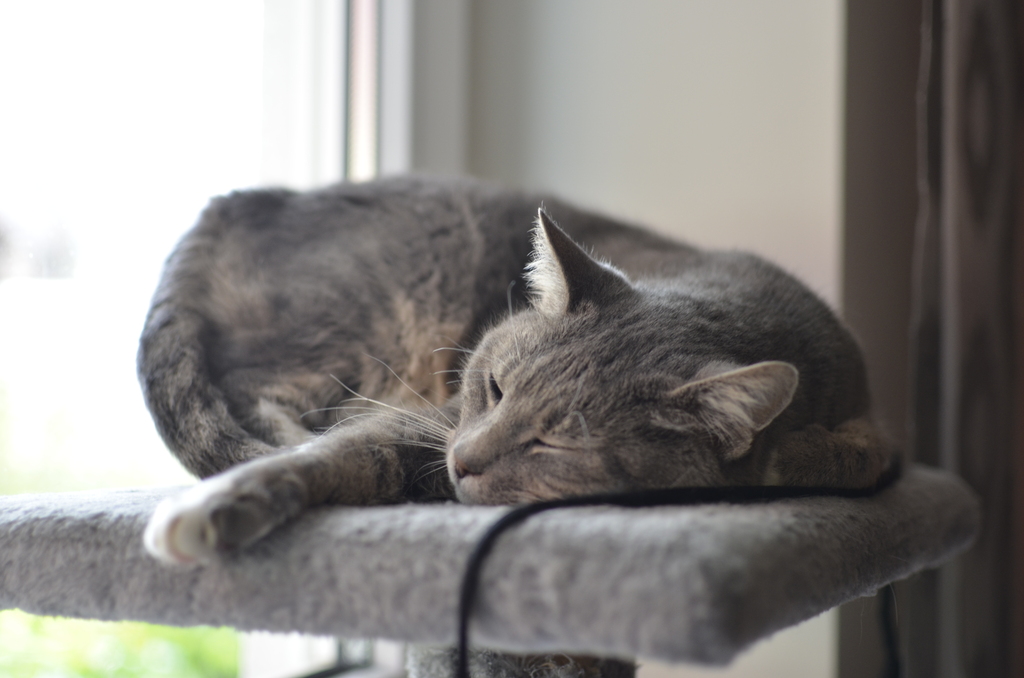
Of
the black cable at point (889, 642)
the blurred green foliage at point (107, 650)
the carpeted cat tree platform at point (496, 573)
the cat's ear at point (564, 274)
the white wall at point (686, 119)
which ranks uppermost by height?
the white wall at point (686, 119)

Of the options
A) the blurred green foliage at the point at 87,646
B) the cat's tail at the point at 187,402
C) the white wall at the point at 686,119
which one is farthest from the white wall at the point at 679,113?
the blurred green foliage at the point at 87,646

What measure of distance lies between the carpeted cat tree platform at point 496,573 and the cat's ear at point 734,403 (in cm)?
10

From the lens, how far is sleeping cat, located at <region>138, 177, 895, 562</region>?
88 centimetres

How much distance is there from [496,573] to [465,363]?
593 millimetres

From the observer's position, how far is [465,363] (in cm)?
120

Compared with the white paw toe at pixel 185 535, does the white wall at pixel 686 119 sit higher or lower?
higher

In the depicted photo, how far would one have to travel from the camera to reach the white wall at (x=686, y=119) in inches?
67.7

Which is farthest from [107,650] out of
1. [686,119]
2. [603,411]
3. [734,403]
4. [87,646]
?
[686,119]

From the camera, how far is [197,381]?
1.14 metres

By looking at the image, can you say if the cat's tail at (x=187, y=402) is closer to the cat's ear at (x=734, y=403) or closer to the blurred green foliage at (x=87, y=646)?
the blurred green foliage at (x=87, y=646)

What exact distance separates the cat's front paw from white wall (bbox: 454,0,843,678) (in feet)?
4.32

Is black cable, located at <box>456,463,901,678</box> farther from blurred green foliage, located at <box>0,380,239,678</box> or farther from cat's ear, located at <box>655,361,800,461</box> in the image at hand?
blurred green foliage, located at <box>0,380,239,678</box>

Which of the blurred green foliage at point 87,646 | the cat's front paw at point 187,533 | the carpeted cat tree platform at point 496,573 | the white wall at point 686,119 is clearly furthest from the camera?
the white wall at point 686,119

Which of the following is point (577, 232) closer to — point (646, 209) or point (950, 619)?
point (646, 209)
